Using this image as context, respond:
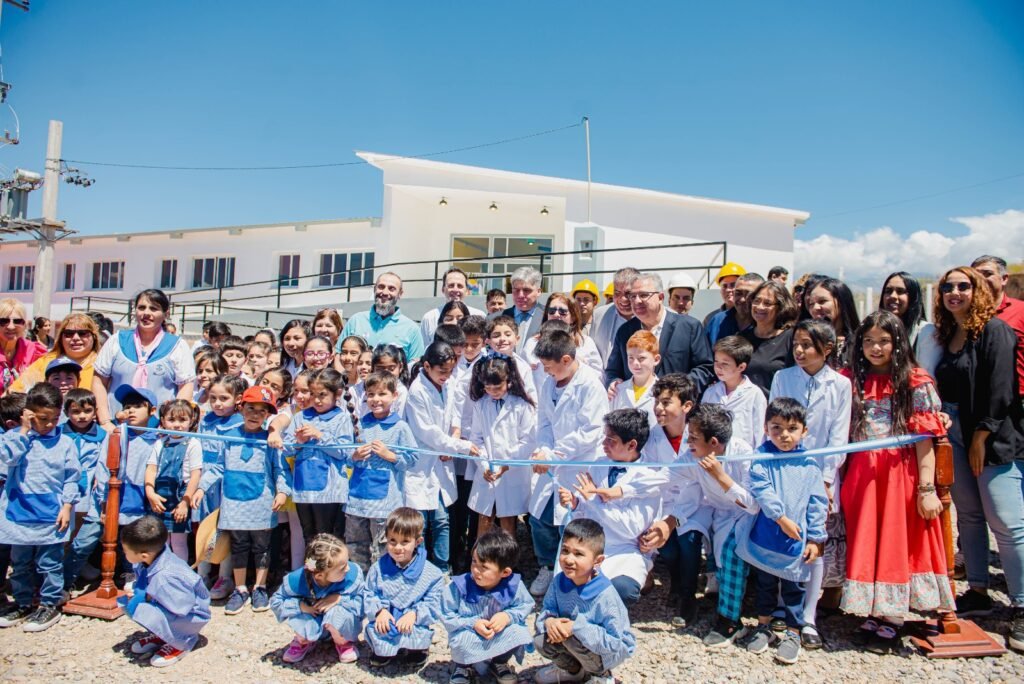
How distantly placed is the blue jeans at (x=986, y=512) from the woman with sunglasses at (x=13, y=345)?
716cm

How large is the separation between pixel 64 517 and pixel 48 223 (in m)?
18.2

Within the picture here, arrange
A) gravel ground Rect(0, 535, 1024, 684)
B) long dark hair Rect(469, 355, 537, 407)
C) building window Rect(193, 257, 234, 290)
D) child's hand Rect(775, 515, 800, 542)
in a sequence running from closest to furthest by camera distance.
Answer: gravel ground Rect(0, 535, 1024, 684) < child's hand Rect(775, 515, 800, 542) < long dark hair Rect(469, 355, 537, 407) < building window Rect(193, 257, 234, 290)

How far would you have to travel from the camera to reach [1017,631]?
3.50 metres

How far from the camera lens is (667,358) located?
4.68 metres

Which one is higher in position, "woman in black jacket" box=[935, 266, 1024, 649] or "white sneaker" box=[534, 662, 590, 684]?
"woman in black jacket" box=[935, 266, 1024, 649]

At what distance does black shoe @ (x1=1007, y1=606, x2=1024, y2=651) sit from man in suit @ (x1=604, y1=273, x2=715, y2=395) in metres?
2.15

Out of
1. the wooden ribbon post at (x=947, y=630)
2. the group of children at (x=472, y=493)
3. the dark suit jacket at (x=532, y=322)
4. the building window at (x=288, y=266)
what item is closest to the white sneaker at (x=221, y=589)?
the group of children at (x=472, y=493)

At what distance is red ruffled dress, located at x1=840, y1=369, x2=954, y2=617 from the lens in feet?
11.4

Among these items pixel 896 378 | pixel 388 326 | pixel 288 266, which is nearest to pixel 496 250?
pixel 288 266

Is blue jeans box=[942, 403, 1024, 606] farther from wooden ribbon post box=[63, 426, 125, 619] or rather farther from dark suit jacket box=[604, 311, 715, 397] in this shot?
wooden ribbon post box=[63, 426, 125, 619]

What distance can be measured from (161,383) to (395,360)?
1864mm

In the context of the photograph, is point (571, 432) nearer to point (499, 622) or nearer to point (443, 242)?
point (499, 622)

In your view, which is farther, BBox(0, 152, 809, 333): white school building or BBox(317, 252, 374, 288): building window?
BBox(317, 252, 374, 288): building window

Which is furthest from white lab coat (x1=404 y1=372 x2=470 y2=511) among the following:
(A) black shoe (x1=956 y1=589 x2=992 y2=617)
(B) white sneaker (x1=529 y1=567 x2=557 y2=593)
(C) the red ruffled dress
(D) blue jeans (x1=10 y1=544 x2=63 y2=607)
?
(A) black shoe (x1=956 y1=589 x2=992 y2=617)
